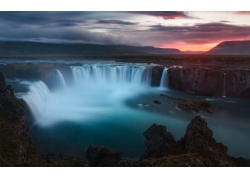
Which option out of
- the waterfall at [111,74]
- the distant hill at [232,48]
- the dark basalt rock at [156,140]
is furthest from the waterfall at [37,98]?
the distant hill at [232,48]

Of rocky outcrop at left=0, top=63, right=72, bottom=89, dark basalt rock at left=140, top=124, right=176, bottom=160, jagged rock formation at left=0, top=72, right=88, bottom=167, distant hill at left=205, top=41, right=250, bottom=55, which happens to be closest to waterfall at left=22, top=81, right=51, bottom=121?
rocky outcrop at left=0, top=63, right=72, bottom=89

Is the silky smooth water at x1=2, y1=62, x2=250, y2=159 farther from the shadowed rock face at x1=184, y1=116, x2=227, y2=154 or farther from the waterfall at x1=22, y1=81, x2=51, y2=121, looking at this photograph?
the shadowed rock face at x1=184, y1=116, x2=227, y2=154

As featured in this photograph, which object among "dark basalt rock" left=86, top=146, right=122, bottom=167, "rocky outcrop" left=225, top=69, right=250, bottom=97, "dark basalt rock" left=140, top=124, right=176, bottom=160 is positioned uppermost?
"rocky outcrop" left=225, top=69, right=250, bottom=97

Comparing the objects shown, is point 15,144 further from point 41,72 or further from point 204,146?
point 41,72

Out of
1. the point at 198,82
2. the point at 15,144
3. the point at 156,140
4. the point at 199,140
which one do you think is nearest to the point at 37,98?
the point at 15,144

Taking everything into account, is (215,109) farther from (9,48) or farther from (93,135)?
(9,48)

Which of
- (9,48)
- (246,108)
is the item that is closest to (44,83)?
(9,48)
